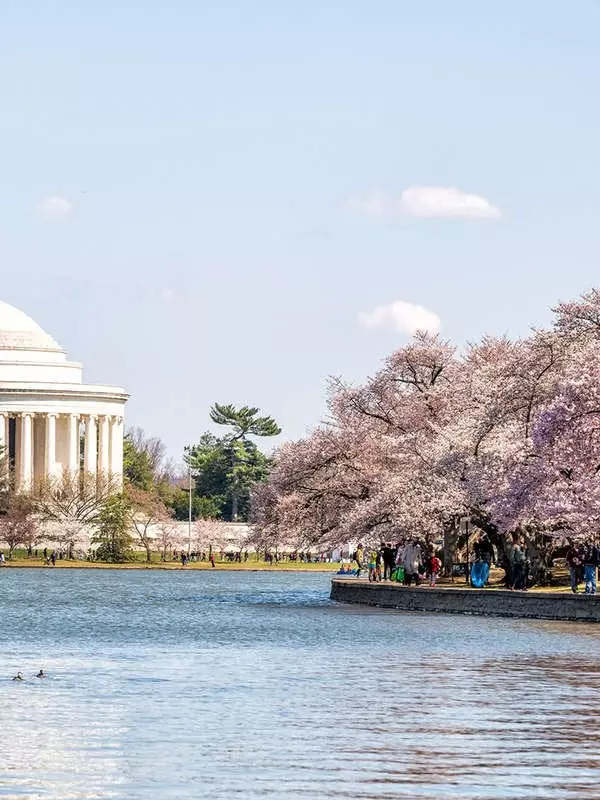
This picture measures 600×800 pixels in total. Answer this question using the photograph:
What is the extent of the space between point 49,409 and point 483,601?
417ft

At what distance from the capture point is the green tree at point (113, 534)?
153625mm

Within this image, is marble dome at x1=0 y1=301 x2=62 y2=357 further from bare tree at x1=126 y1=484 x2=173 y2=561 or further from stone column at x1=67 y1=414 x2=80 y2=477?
bare tree at x1=126 y1=484 x2=173 y2=561

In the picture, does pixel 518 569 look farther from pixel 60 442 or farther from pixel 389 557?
pixel 60 442

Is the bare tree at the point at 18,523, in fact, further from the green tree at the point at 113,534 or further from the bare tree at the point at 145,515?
the bare tree at the point at 145,515

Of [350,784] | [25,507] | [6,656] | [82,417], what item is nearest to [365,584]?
[6,656]

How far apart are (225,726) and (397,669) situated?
11.6m

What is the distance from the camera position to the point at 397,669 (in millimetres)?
39219

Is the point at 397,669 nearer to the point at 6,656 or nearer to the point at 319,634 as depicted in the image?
the point at 6,656

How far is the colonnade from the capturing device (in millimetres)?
186875

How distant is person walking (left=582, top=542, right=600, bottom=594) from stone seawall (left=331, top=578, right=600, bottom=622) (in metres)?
0.89

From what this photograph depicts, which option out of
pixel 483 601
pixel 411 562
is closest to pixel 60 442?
pixel 411 562

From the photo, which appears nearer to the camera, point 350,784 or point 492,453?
point 350,784

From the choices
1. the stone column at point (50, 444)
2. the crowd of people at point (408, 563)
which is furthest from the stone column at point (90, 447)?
the crowd of people at point (408, 563)

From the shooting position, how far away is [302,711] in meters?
30.2
